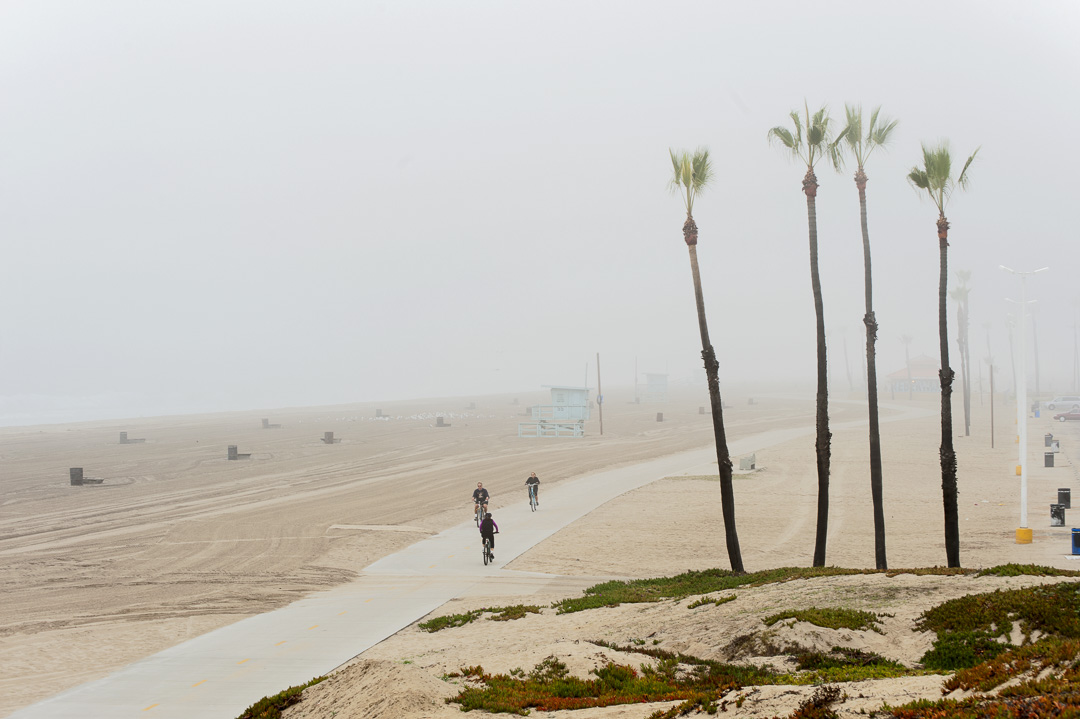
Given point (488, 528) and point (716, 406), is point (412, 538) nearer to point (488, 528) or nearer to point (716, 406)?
point (488, 528)

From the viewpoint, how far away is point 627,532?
25391 millimetres

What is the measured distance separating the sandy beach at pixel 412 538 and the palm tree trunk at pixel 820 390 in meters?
2.86

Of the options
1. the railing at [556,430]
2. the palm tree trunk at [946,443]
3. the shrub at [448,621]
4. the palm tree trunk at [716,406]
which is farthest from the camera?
the railing at [556,430]

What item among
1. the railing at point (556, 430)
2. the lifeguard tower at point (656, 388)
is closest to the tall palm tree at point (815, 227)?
the railing at point (556, 430)

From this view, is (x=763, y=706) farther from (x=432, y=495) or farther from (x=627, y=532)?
(x=432, y=495)

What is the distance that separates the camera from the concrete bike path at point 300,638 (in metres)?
11.2

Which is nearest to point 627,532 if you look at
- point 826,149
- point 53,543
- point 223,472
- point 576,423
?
point 826,149

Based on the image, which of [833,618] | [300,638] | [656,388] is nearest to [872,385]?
[833,618]

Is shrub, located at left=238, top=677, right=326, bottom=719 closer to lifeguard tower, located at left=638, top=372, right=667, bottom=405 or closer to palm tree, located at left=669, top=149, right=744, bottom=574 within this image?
palm tree, located at left=669, top=149, right=744, bottom=574

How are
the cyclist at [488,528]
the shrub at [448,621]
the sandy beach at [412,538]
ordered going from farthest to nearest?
the cyclist at [488,528] < the shrub at [448,621] < the sandy beach at [412,538]

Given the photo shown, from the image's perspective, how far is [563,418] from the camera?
7419 centimetres

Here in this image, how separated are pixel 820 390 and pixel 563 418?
5597cm

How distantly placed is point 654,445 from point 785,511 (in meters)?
29.5

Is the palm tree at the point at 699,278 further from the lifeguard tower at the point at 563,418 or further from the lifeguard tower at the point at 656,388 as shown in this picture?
the lifeguard tower at the point at 656,388
